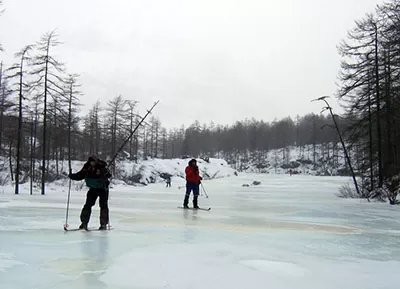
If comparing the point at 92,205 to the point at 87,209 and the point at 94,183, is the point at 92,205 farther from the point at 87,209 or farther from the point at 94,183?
the point at 94,183

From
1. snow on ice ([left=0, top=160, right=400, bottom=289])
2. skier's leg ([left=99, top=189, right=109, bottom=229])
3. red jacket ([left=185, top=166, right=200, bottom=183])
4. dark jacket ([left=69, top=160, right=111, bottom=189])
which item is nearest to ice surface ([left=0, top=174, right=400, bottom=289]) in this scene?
snow on ice ([left=0, top=160, right=400, bottom=289])

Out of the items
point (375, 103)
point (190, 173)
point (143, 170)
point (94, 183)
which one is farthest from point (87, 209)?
point (143, 170)

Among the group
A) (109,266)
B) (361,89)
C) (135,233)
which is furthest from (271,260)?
(361,89)

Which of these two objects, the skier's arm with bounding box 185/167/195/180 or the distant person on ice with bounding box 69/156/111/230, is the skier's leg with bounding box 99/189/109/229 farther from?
the skier's arm with bounding box 185/167/195/180

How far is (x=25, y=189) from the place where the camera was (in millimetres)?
25094

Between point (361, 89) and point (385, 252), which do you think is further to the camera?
point (361, 89)

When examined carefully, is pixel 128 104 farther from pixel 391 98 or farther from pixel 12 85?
pixel 391 98

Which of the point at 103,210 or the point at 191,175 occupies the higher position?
the point at 191,175

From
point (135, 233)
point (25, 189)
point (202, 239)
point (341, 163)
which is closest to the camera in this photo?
point (202, 239)

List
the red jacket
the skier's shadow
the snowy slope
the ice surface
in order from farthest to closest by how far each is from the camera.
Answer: the snowy slope, the red jacket, the skier's shadow, the ice surface

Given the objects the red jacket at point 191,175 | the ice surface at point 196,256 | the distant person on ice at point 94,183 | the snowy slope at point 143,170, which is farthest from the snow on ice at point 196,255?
the snowy slope at point 143,170

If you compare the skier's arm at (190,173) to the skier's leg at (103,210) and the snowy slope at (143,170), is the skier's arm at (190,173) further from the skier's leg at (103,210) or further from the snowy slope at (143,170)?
the snowy slope at (143,170)

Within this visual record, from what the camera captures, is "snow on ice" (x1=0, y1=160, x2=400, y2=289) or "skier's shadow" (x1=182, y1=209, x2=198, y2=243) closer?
"snow on ice" (x1=0, y1=160, x2=400, y2=289)

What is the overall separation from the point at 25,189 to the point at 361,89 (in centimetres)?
2300
